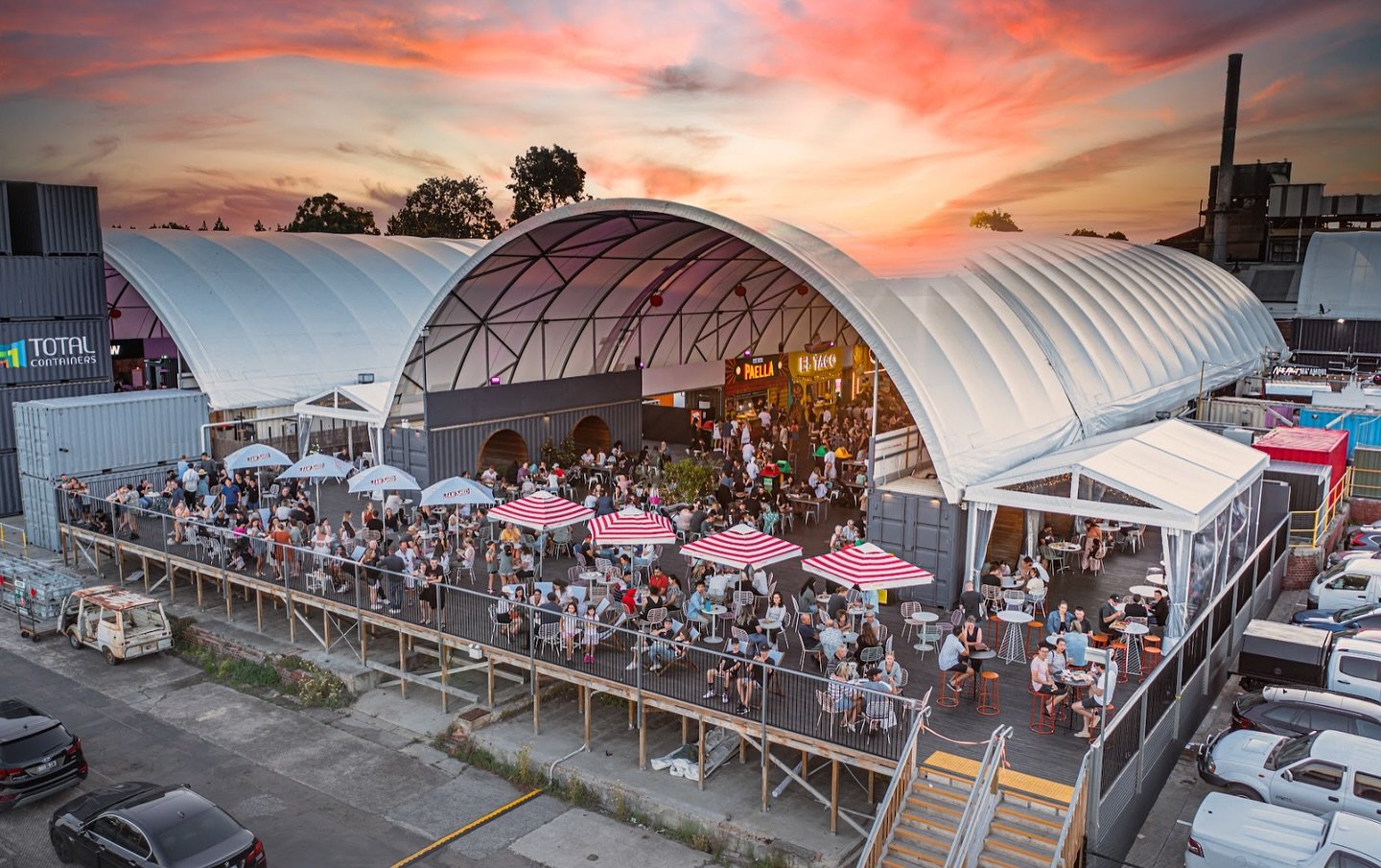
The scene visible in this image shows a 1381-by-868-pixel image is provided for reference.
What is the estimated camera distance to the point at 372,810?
15281 mm

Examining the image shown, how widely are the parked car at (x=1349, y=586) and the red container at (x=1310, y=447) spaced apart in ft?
11.6

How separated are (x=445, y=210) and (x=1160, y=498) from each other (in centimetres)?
7808

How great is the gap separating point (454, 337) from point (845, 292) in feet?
43.3

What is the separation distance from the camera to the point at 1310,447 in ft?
84.0

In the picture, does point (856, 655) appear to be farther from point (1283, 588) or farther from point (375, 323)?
point (375, 323)

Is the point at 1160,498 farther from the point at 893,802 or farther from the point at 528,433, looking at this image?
the point at 528,433

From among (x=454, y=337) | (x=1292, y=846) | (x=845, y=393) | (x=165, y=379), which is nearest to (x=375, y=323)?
(x=165, y=379)

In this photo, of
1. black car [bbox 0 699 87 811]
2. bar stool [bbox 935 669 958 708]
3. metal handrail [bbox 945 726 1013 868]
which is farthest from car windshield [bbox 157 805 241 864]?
bar stool [bbox 935 669 958 708]

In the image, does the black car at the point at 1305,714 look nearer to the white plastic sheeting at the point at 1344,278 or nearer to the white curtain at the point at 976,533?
the white curtain at the point at 976,533

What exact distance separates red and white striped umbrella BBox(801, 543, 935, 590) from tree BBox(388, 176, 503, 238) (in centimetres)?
7398

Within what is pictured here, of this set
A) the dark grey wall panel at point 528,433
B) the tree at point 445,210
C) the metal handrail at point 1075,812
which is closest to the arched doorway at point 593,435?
the dark grey wall panel at point 528,433

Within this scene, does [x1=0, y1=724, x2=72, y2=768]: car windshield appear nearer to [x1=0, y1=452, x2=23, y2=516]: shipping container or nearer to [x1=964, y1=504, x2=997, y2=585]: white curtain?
[x1=964, y1=504, x2=997, y2=585]: white curtain

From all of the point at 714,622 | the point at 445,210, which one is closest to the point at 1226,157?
the point at 445,210

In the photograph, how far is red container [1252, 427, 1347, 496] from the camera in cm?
2528
